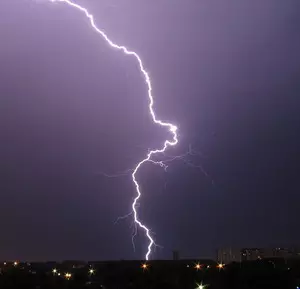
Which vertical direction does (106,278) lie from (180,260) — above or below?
below

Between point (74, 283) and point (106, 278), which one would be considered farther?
point (106, 278)

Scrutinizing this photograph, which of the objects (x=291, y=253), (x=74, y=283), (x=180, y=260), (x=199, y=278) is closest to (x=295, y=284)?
(x=199, y=278)

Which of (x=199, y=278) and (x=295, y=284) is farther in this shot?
(x=199, y=278)

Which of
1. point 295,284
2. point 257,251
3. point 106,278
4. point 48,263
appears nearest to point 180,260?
point 257,251

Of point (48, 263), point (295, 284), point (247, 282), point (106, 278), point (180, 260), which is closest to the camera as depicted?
point (295, 284)

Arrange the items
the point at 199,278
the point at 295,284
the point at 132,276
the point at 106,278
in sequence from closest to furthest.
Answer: the point at 295,284 < the point at 199,278 < the point at 132,276 < the point at 106,278

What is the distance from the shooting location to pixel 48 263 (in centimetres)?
5075

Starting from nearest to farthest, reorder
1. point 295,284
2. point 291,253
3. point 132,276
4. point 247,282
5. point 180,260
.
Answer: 1. point 295,284
2. point 247,282
3. point 132,276
4. point 180,260
5. point 291,253

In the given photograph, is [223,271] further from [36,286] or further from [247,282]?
[36,286]

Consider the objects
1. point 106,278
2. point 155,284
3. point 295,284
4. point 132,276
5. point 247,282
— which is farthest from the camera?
point 106,278

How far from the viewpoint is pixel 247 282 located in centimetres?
2153

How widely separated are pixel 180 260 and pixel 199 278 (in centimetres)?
2161

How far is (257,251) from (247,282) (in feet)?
90.0

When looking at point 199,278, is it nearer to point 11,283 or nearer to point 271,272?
point 271,272
